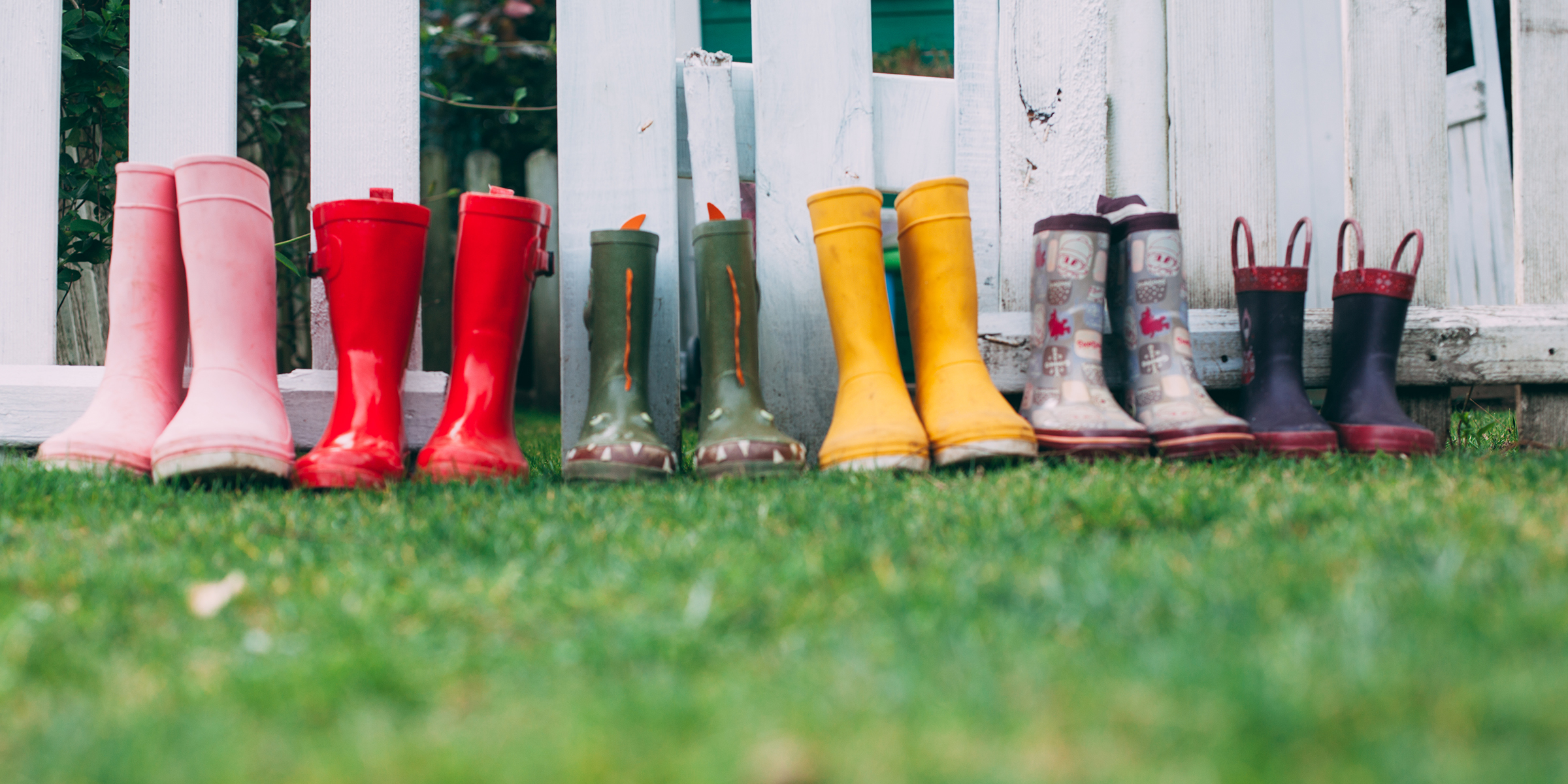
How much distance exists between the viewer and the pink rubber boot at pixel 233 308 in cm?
147

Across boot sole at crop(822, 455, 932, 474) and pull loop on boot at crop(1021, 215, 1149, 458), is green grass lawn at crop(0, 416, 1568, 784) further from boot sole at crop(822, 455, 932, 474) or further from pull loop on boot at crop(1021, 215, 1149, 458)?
pull loop on boot at crop(1021, 215, 1149, 458)

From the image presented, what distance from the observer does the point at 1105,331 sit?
5.73ft

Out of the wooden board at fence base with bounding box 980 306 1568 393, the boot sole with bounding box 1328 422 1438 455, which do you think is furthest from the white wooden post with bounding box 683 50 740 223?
the boot sole with bounding box 1328 422 1438 455

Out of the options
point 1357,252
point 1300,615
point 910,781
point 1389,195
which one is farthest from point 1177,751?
point 1389,195

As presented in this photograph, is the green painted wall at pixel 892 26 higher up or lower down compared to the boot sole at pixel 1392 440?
higher up

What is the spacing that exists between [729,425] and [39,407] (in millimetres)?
1307

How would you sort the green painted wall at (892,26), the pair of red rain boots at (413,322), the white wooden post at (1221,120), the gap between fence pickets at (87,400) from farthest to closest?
the green painted wall at (892,26)
the white wooden post at (1221,120)
the gap between fence pickets at (87,400)
the pair of red rain boots at (413,322)

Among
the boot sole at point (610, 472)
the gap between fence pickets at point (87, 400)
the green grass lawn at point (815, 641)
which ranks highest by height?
the gap between fence pickets at point (87, 400)

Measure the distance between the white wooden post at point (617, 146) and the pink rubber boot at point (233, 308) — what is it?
51 centimetres

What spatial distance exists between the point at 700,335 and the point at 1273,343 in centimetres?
102

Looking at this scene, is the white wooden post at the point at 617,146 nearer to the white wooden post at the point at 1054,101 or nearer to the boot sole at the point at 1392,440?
the white wooden post at the point at 1054,101

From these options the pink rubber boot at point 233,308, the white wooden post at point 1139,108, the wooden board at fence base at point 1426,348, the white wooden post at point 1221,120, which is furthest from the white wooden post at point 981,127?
the pink rubber boot at point 233,308

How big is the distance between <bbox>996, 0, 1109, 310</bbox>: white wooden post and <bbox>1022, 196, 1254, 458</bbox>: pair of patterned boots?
6.3 inches

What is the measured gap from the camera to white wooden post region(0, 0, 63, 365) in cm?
181
